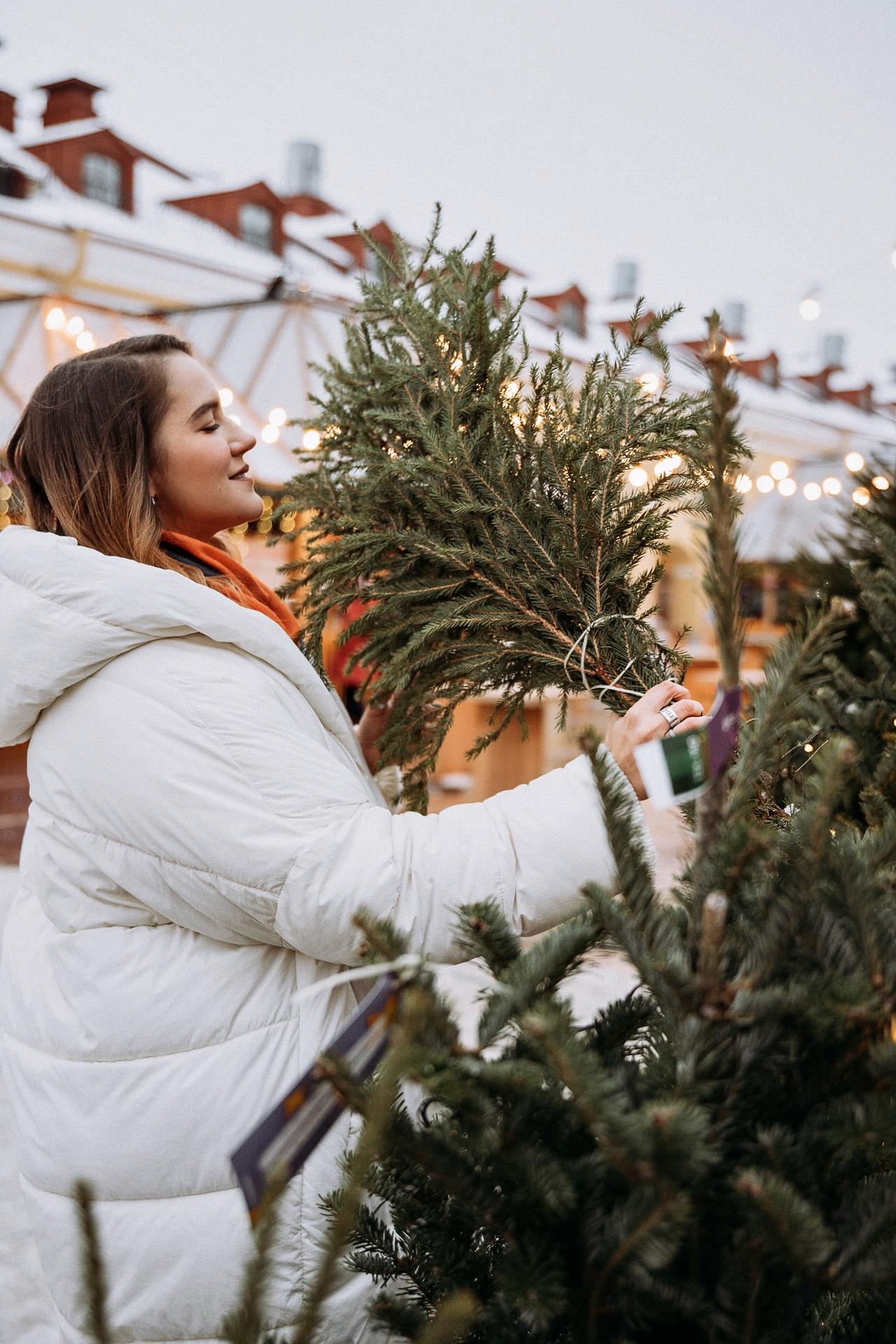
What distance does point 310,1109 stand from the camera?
23.6 inches

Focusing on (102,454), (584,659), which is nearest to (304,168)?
(102,454)

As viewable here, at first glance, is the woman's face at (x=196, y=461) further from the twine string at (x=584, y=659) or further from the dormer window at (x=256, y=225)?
the dormer window at (x=256, y=225)

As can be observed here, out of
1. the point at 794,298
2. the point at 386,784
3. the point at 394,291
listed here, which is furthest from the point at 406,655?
the point at 794,298

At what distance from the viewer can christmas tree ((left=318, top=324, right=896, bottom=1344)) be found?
0.55 metres

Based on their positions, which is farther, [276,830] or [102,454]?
[102,454]

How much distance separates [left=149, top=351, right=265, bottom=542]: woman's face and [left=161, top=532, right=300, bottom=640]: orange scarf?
0.11ft

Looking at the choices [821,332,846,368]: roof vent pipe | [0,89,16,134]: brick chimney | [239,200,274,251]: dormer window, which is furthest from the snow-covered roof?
[821,332,846,368]: roof vent pipe

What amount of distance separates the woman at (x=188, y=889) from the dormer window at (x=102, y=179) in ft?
25.3

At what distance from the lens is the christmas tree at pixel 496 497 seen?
119 centimetres

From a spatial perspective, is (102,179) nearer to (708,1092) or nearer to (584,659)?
(584,659)

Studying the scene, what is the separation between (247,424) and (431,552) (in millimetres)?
6552

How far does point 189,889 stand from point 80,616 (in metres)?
0.28

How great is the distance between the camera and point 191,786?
0.94 m

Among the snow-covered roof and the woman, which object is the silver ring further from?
the snow-covered roof
